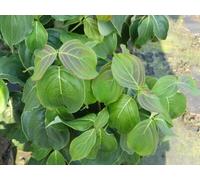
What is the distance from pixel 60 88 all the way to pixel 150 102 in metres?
0.15

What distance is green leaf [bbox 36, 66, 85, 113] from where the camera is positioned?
0.73 m

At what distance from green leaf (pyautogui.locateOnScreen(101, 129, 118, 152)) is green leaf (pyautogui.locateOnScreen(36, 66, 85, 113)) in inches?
3.9

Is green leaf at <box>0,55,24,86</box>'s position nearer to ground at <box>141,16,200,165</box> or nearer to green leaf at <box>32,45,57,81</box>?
green leaf at <box>32,45,57,81</box>

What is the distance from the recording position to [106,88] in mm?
760

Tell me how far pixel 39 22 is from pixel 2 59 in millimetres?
125

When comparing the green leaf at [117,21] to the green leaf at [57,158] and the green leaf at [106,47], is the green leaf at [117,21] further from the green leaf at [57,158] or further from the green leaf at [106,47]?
the green leaf at [57,158]

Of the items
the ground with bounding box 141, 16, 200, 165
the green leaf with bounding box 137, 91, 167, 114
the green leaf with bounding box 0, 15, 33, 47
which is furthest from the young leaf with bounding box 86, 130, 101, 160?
the ground with bounding box 141, 16, 200, 165

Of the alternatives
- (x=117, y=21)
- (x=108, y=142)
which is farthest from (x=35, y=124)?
(x=117, y=21)

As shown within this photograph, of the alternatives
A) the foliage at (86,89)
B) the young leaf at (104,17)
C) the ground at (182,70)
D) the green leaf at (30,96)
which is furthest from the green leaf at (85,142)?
the ground at (182,70)


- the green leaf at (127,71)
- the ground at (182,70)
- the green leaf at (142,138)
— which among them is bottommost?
the ground at (182,70)

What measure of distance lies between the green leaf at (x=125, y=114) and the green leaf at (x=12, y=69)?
207 mm


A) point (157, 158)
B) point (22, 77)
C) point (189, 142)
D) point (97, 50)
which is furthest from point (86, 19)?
point (189, 142)

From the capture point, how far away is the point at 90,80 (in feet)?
2.58

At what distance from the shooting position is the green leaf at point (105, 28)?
834mm
